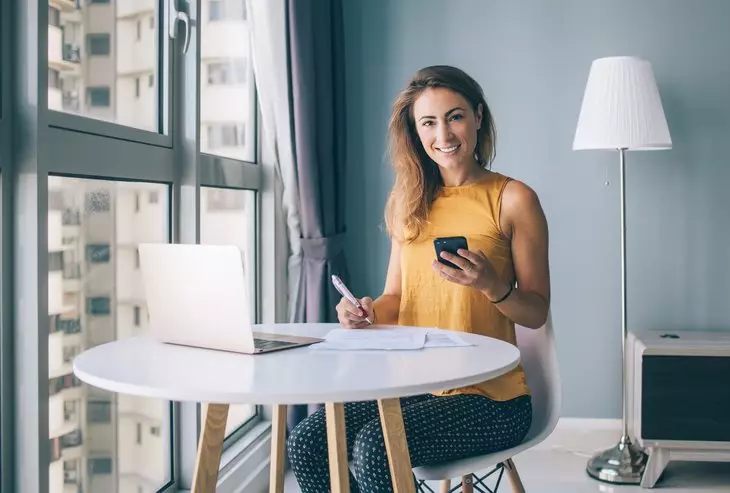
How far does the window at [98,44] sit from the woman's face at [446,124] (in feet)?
2.30

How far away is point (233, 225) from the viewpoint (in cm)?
279

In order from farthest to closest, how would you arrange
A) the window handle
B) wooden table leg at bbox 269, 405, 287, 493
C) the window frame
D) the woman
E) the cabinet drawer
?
the cabinet drawer < the window handle < wooden table leg at bbox 269, 405, 287, 493 < the woman < the window frame

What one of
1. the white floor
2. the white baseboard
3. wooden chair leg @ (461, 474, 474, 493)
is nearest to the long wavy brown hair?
wooden chair leg @ (461, 474, 474, 493)

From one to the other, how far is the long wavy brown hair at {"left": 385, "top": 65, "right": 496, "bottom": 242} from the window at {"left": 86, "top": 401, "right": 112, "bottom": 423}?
0.76m

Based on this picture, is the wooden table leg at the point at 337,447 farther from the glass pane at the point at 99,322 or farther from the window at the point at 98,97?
the window at the point at 98,97

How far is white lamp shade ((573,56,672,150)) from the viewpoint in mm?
2807

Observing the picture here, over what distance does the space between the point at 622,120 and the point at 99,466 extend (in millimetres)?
1970

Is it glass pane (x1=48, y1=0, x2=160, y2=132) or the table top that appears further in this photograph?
glass pane (x1=48, y1=0, x2=160, y2=132)

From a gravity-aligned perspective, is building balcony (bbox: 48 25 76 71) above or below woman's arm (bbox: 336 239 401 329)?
above

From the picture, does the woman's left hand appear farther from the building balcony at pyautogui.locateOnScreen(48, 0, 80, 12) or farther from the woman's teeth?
the building balcony at pyautogui.locateOnScreen(48, 0, 80, 12)

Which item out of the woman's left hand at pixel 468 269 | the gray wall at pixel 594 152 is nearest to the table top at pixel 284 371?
the woman's left hand at pixel 468 269

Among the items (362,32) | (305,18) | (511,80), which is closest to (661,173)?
(511,80)

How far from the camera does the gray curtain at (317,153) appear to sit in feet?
8.70

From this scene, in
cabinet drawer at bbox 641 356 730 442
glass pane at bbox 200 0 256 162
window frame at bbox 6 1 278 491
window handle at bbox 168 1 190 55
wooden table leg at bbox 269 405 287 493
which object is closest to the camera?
window frame at bbox 6 1 278 491
